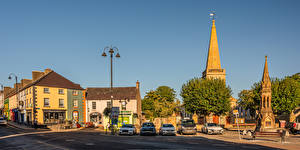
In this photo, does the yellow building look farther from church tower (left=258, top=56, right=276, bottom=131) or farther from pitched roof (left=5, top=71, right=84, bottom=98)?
church tower (left=258, top=56, right=276, bottom=131)

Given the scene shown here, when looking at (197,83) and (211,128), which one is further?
(197,83)

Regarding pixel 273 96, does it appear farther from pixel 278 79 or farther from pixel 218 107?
pixel 218 107

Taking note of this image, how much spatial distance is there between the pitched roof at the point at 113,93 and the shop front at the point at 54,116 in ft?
24.3

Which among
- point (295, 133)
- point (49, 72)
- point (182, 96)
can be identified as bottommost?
point (295, 133)

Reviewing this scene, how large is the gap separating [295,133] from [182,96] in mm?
23529

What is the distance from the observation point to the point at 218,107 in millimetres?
Result: 47531

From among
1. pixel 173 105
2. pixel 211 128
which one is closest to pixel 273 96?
pixel 211 128

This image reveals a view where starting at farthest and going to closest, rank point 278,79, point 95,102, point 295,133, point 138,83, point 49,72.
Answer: point 138,83, point 95,102, point 49,72, point 278,79, point 295,133

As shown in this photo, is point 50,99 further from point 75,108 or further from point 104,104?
point 104,104

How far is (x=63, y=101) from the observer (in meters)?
54.1

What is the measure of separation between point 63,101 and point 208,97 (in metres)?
28.2

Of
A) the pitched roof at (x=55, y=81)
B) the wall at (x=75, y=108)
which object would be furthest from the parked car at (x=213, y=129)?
the pitched roof at (x=55, y=81)

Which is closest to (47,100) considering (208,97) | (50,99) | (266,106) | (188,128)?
(50,99)

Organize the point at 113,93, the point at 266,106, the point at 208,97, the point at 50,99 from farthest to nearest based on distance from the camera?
the point at 113,93 < the point at 50,99 < the point at 208,97 < the point at 266,106
